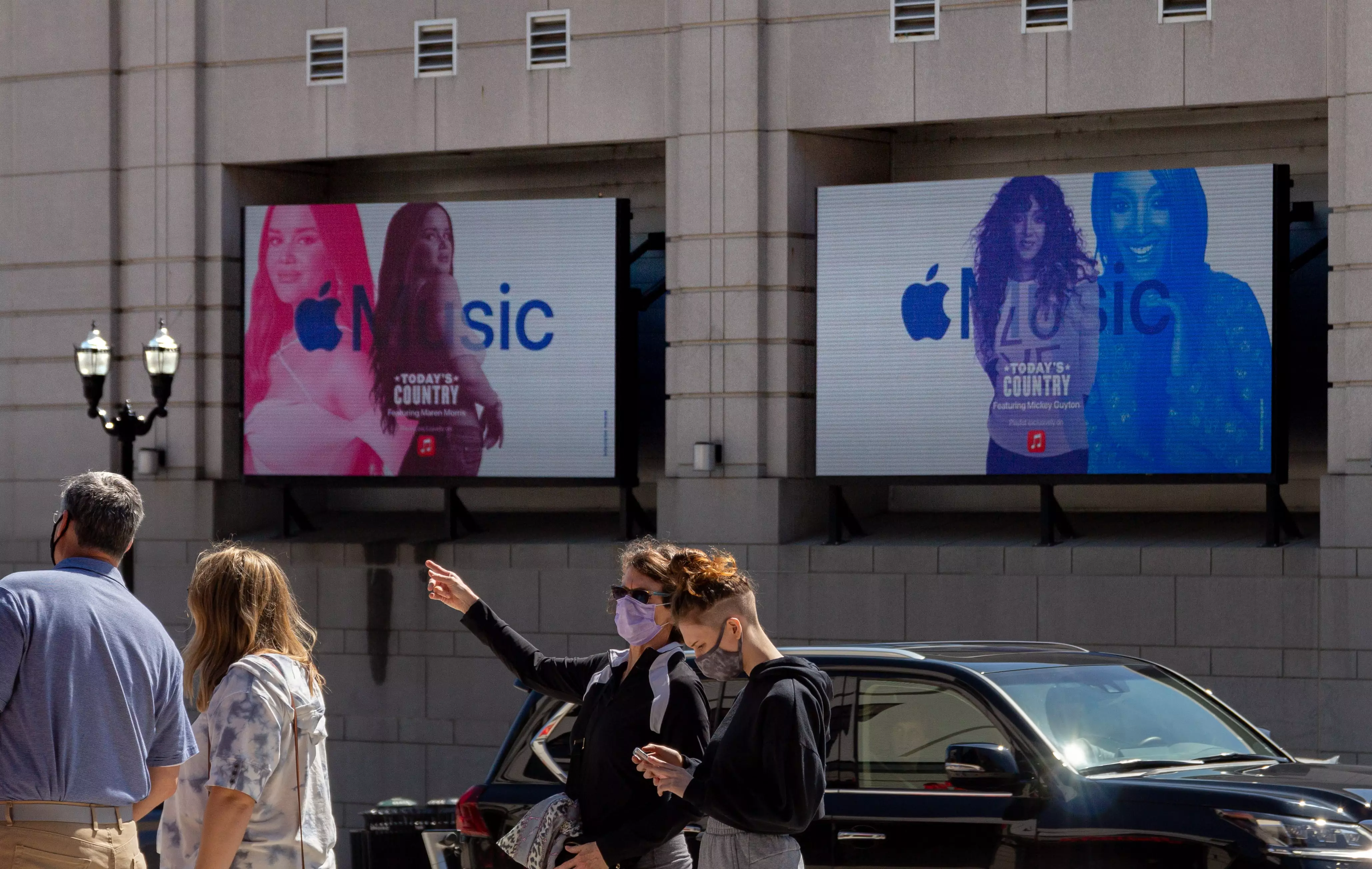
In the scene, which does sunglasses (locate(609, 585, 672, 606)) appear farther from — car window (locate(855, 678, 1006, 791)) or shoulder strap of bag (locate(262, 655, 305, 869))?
car window (locate(855, 678, 1006, 791))

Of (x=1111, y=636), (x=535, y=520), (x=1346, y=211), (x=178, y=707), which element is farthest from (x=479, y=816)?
(x=535, y=520)

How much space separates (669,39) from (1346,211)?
23.3 ft

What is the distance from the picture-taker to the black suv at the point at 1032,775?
6.56 metres

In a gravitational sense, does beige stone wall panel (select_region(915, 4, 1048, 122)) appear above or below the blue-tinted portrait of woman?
above

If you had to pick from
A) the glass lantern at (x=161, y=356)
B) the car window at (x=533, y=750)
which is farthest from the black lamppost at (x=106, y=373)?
the car window at (x=533, y=750)

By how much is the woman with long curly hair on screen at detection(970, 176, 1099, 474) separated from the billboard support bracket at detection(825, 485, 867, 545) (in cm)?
156

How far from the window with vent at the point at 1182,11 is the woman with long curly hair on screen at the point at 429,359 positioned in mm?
7987

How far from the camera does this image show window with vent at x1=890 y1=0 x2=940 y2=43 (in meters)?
17.1

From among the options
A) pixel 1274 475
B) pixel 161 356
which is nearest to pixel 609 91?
pixel 161 356

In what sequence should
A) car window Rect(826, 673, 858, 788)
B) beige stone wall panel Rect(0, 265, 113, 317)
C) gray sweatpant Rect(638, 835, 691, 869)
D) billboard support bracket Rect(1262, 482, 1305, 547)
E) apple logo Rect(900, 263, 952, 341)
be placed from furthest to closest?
beige stone wall panel Rect(0, 265, 113, 317), apple logo Rect(900, 263, 952, 341), billboard support bracket Rect(1262, 482, 1305, 547), car window Rect(826, 673, 858, 788), gray sweatpant Rect(638, 835, 691, 869)

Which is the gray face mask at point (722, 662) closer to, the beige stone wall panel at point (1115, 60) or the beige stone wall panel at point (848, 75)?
the beige stone wall panel at point (1115, 60)

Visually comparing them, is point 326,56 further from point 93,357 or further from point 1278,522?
point 1278,522

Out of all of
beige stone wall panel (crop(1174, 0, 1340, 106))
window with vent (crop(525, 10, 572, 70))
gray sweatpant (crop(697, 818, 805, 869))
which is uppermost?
window with vent (crop(525, 10, 572, 70))

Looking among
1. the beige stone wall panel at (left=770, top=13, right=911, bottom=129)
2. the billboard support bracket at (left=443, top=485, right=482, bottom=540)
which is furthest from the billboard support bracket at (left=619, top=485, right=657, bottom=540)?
the beige stone wall panel at (left=770, top=13, right=911, bottom=129)
